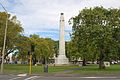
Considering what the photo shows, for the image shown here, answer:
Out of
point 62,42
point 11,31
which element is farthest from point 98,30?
point 62,42

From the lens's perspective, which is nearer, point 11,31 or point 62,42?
point 11,31

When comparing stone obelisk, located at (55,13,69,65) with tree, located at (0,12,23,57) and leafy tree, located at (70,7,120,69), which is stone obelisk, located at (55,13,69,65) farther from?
leafy tree, located at (70,7,120,69)

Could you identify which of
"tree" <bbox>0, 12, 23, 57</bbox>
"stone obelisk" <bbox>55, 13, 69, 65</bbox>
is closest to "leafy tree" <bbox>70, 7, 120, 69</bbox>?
"tree" <bbox>0, 12, 23, 57</bbox>

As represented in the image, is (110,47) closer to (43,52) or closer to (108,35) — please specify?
(108,35)

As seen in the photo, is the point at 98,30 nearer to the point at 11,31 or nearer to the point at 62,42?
the point at 11,31

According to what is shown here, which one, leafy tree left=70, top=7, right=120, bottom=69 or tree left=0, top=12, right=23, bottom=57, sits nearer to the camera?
leafy tree left=70, top=7, right=120, bottom=69

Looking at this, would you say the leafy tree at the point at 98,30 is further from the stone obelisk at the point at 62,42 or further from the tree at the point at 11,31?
the stone obelisk at the point at 62,42

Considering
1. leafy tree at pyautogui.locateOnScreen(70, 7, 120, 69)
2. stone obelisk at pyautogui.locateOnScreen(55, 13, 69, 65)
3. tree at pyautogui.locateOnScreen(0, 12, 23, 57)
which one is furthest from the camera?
stone obelisk at pyautogui.locateOnScreen(55, 13, 69, 65)

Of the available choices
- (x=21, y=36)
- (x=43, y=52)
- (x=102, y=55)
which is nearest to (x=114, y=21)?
(x=102, y=55)

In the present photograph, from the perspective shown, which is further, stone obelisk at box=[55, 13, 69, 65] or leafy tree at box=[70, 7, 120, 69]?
stone obelisk at box=[55, 13, 69, 65]

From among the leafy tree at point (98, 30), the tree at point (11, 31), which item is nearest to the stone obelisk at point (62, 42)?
the tree at point (11, 31)

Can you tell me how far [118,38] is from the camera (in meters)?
50.7

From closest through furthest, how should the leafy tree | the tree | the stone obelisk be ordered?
the leafy tree, the tree, the stone obelisk

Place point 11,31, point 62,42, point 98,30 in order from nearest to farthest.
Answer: point 98,30, point 11,31, point 62,42
